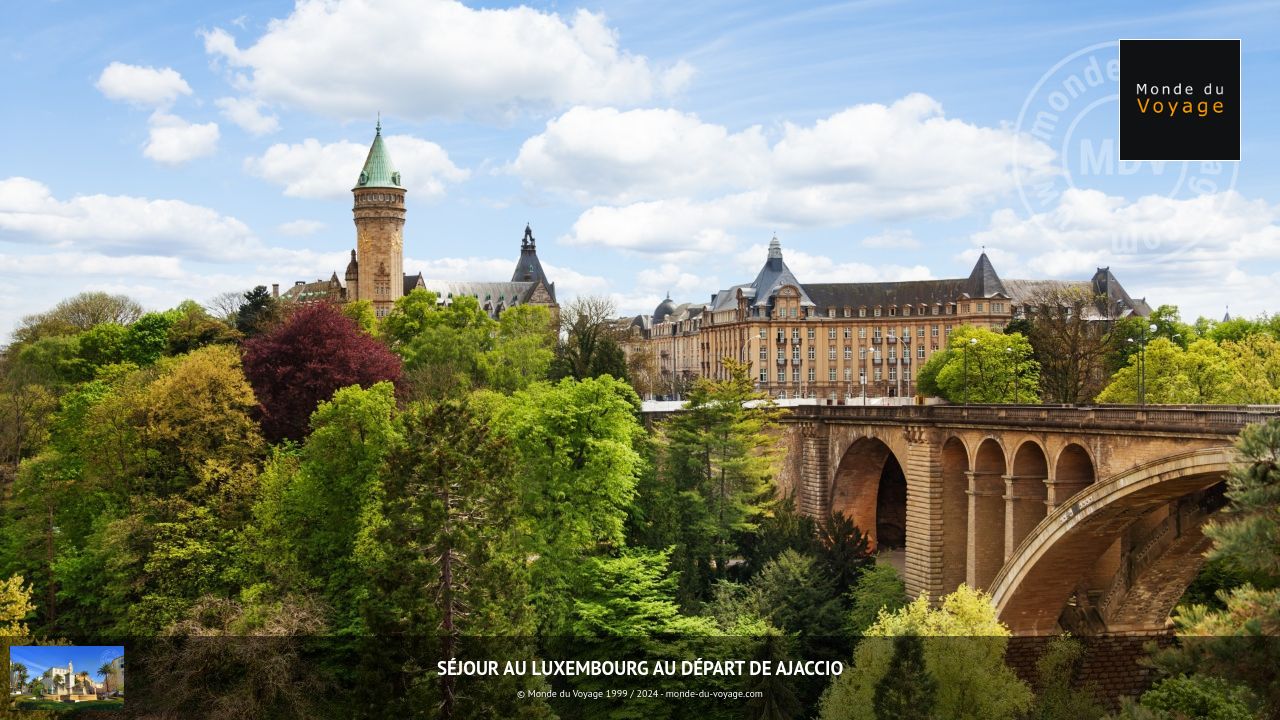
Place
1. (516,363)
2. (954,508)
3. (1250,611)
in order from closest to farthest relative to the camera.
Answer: (1250,611), (954,508), (516,363)

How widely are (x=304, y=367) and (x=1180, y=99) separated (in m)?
31.1

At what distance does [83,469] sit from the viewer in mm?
39281

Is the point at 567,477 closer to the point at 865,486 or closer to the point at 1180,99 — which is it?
the point at 1180,99

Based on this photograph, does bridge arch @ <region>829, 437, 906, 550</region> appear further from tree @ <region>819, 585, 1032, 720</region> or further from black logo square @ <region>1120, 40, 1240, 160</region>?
black logo square @ <region>1120, 40, 1240, 160</region>

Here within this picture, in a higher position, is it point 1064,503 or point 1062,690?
point 1064,503

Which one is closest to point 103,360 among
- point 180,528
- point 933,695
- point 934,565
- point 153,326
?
point 153,326

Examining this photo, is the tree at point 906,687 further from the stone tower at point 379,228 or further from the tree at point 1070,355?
the stone tower at point 379,228

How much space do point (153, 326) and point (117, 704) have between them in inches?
1335

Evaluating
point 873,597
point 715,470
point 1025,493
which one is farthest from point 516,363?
point 1025,493

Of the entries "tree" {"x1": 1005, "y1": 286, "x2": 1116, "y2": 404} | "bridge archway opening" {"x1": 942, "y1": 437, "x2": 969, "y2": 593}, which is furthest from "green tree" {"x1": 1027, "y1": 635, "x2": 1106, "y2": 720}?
"tree" {"x1": 1005, "y1": 286, "x2": 1116, "y2": 404}

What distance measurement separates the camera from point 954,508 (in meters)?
39.7

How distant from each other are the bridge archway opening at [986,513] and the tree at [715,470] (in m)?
8.36

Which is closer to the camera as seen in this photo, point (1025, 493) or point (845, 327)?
point (1025, 493)

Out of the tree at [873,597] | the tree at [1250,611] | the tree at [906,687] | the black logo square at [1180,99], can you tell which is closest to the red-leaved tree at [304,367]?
the tree at [873,597]
